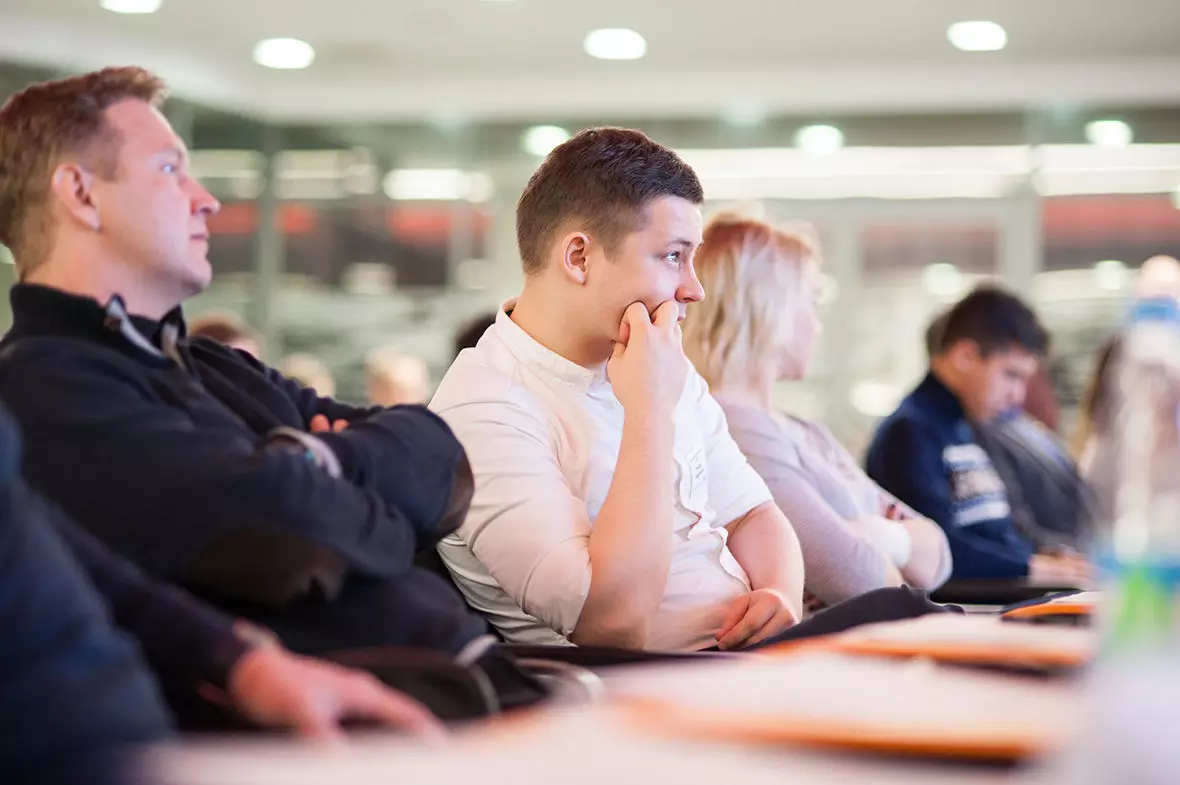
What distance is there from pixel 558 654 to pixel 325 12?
264 inches

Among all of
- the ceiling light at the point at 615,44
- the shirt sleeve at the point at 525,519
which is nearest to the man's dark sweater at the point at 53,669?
the shirt sleeve at the point at 525,519

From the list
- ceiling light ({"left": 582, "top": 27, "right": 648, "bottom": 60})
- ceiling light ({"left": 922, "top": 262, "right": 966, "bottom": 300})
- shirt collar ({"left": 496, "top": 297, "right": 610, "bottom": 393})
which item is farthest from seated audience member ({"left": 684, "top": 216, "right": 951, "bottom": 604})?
ceiling light ({"left": 922, "top": 262, "right": 966, "bottom": 300})

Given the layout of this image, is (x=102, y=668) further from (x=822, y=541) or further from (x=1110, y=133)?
(x=1110, y=133)

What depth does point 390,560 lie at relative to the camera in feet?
4.78

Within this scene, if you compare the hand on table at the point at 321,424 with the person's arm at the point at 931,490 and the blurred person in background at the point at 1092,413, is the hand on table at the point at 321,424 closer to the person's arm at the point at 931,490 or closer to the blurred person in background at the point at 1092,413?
the person's arm at the point at 931,490

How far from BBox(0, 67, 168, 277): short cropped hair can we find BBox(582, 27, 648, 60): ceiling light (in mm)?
6582

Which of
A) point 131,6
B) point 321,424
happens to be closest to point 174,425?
point 321,424

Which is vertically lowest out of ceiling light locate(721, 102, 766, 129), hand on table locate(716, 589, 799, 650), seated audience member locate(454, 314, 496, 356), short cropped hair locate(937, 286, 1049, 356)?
hand on table locate(716, 589, 799, 650)

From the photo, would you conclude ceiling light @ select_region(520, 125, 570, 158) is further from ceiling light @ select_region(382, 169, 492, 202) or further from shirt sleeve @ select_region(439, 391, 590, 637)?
shirt sleeve @ select_region(439, 391, 590, 637)

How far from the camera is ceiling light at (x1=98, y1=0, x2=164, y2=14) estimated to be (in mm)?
7507

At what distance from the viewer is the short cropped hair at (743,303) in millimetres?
2771

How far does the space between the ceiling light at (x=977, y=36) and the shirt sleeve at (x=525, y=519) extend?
6.54m

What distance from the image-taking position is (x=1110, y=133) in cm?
856

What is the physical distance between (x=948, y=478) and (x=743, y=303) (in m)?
1.31
